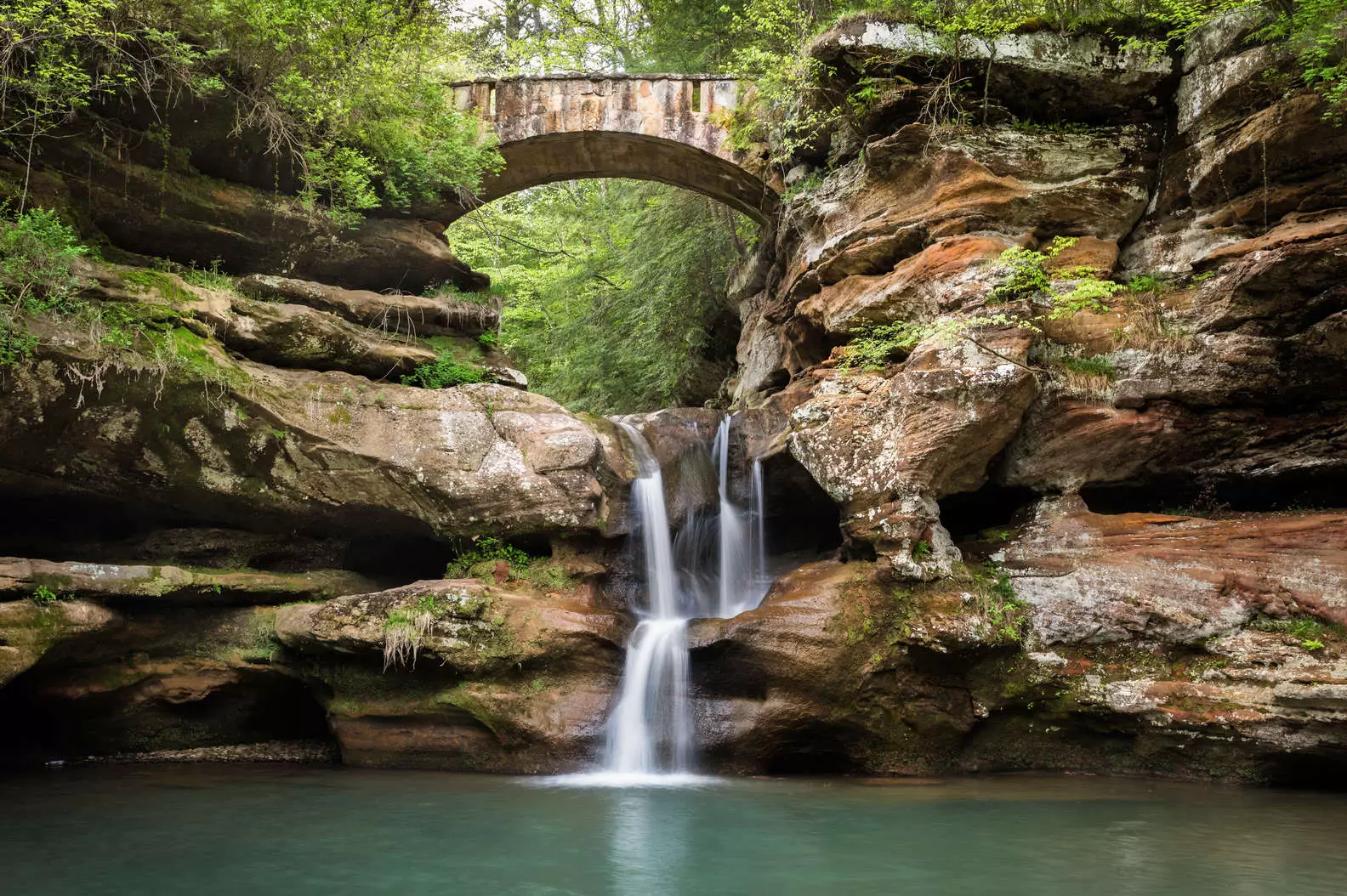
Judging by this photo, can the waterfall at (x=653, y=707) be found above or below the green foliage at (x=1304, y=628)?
below

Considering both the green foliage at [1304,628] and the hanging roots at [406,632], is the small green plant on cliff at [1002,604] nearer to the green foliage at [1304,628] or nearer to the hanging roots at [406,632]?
the green foliage at [1304,628]

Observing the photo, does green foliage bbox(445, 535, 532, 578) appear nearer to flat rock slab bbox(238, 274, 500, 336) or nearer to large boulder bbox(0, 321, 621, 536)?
large boulder bbox(0, 321, 621, 536)

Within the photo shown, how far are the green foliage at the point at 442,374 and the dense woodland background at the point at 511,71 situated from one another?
7.05ft

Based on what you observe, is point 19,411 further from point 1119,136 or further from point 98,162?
point 1119,136

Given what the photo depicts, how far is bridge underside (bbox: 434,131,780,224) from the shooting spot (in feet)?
50.0

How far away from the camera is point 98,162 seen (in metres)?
11.1

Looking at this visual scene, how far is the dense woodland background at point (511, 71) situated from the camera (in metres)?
9.90

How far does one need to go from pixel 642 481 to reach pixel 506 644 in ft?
11.0

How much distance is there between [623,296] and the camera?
19078mm

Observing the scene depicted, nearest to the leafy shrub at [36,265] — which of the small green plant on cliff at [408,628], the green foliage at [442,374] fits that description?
the green foliage at [442,374]

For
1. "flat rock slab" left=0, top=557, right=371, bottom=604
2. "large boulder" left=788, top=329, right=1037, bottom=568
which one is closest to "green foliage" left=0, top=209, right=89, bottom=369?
"flat rock slab" left=0, top=557, right=371, bottom=604

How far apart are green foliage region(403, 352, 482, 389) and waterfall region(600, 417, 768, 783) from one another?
229 cm

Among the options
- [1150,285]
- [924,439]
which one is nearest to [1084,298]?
[1150,285]

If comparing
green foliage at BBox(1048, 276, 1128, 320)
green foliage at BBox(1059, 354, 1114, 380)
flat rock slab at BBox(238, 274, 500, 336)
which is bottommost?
green foliage at BBox(1059, 354, 1114, 380)
